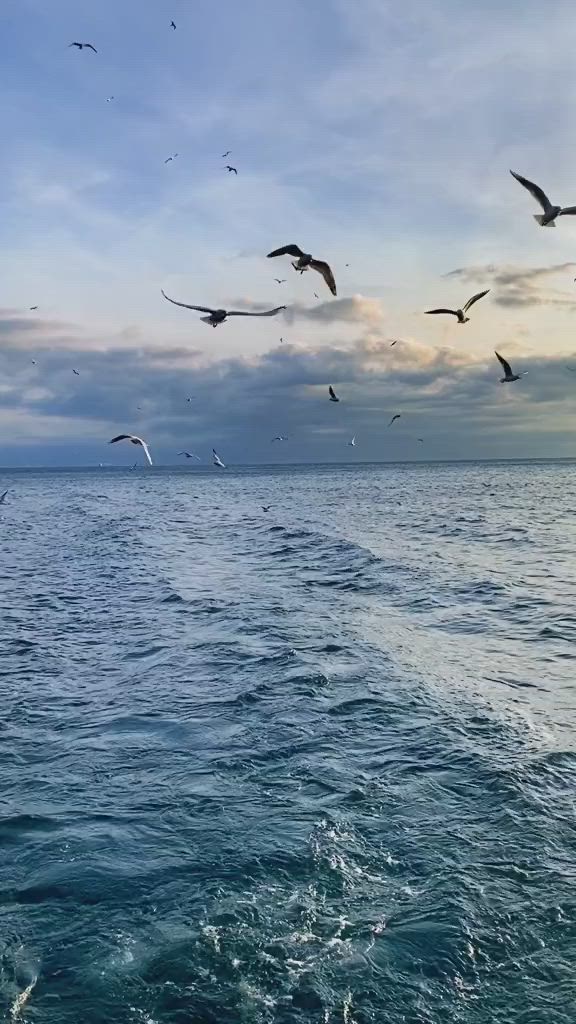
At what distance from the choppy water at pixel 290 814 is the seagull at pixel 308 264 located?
8.15 m

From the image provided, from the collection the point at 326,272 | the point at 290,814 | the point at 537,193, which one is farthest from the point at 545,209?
the point at 290,814

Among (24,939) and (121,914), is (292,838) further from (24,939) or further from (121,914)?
(24,939)

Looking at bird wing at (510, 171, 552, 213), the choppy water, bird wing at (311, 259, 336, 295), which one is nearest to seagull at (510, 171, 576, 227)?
bird wing at (510, 171, 552, 213)

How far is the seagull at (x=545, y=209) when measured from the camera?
16.3 m

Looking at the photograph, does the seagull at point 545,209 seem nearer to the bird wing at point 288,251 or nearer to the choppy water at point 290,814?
A: the bird wing at point 288,251

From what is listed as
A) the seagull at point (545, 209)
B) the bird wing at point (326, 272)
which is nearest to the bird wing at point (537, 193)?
the seagull at point (545, 209)

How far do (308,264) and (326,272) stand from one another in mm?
419

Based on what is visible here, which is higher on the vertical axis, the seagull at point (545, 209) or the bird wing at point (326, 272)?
the seagull at point (545, 209)

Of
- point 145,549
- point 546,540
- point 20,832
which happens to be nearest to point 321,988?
point 20,832

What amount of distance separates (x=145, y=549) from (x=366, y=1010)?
3552 centimetres

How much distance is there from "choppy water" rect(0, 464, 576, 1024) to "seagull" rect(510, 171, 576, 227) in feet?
31.2

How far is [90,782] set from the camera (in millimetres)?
A: 10992

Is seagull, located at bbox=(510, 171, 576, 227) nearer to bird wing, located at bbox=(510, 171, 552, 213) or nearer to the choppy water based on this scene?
bird wing, located at bbox=(510, 171, 552, 213)

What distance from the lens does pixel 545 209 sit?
55.3 feet
